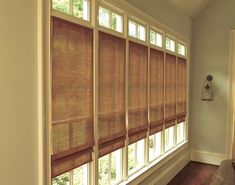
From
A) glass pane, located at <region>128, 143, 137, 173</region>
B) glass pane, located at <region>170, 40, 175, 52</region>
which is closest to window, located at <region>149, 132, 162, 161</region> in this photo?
glass pane, located at <region>128, 143, 137, 173</region>

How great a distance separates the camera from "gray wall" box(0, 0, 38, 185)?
57.1 inches

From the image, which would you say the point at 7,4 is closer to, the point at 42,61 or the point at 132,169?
the point at 42,61

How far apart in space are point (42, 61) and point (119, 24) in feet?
4.19

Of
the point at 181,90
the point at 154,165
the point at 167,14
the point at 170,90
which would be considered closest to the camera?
the point at 154,165

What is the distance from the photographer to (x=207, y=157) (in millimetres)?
4941

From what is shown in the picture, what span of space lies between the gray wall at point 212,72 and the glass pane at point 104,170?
116 inches

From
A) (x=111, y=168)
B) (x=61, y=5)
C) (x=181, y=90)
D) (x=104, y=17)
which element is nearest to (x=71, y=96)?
(x=61, y=5)

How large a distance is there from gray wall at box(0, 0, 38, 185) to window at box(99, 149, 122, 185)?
0.95m

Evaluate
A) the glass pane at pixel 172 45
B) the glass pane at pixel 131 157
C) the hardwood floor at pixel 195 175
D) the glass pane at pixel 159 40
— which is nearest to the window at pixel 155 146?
the glass pane at pixel 131 157

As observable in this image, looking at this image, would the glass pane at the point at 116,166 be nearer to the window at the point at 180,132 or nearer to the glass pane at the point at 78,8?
the glass pane at the point at 78,8

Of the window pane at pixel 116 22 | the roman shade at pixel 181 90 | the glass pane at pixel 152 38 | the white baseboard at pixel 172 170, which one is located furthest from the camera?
the roman shade at pixel 181 90

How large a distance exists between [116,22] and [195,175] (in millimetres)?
3021

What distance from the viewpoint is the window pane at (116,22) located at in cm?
261

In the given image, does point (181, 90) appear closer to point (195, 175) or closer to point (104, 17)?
point (195, 175)
